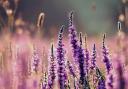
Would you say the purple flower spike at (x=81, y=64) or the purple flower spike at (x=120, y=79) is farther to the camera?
the purple flower spike at (x=81, y=64)

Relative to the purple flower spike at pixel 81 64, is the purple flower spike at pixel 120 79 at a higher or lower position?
lower

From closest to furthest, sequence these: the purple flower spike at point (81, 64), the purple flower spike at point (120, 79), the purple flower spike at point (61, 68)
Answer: the purple flower spike at point (120, 79) < the purple flower spike at point (61, 68) < the purple flower spike at point (81, 64)

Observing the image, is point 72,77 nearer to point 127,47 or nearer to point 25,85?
point 25,85

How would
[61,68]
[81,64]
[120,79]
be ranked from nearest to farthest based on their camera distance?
[120,79]
[61,68]
[81,64]

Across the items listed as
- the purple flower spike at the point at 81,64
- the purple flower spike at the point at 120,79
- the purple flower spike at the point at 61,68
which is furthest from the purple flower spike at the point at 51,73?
the purple flower spike at the point at 120,79

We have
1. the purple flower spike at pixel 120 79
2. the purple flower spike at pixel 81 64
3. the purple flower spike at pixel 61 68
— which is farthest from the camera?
the purple flower spike at pixel 81 64

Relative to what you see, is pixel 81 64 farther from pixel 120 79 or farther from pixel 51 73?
pixel 120 79

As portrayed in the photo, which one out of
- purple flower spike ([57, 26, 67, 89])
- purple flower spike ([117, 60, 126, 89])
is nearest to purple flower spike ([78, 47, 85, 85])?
purple flower spike ([57, 26, 67, 89])

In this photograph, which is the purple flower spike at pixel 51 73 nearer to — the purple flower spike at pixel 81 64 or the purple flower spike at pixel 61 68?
the purple flower spike at pixel 61 68

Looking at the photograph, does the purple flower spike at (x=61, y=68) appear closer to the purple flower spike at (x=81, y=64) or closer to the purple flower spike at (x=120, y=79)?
the purple flower spike at (x=81, y=64)

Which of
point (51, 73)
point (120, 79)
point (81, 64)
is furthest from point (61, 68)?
point (120, 79)

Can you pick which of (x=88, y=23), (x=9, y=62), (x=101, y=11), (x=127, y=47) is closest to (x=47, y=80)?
(x=9, y=62)
